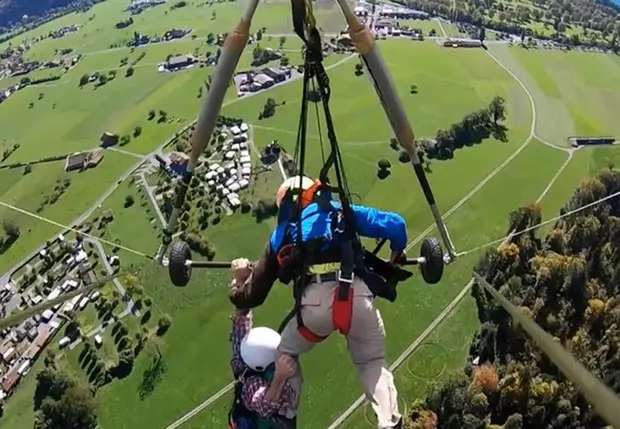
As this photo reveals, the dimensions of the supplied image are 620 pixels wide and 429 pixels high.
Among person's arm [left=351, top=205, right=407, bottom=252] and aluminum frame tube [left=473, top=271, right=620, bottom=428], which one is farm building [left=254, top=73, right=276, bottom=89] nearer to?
person's arm [left=351, top=205, right=407, bottom=252]

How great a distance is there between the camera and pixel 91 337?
2673cm

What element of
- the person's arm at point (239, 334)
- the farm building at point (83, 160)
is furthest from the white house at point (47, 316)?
the person's arm at point (239, 334)

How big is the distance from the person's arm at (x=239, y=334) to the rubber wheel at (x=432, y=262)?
1.58 m

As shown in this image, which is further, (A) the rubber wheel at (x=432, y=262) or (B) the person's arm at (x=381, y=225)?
(A) the rubber wheel at (x=432, y=262)

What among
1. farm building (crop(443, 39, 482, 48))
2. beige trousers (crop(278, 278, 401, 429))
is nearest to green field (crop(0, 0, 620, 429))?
farm building (crop(443, 39, 482, 48))

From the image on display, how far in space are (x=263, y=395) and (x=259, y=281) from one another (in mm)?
924

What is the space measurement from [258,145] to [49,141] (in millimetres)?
17052

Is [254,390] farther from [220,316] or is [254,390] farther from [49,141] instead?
[49,141]

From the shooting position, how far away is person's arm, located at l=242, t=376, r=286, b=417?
16.8ft

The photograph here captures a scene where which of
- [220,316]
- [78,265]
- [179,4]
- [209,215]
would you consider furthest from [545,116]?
[179,4]

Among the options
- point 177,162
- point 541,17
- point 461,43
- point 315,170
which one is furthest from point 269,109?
point 541,17

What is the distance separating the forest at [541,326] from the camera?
2084 centimetres

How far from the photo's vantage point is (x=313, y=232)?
16.5ft

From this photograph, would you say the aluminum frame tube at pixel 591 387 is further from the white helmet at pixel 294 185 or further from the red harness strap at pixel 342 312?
the white helmet at pixel 294 185
